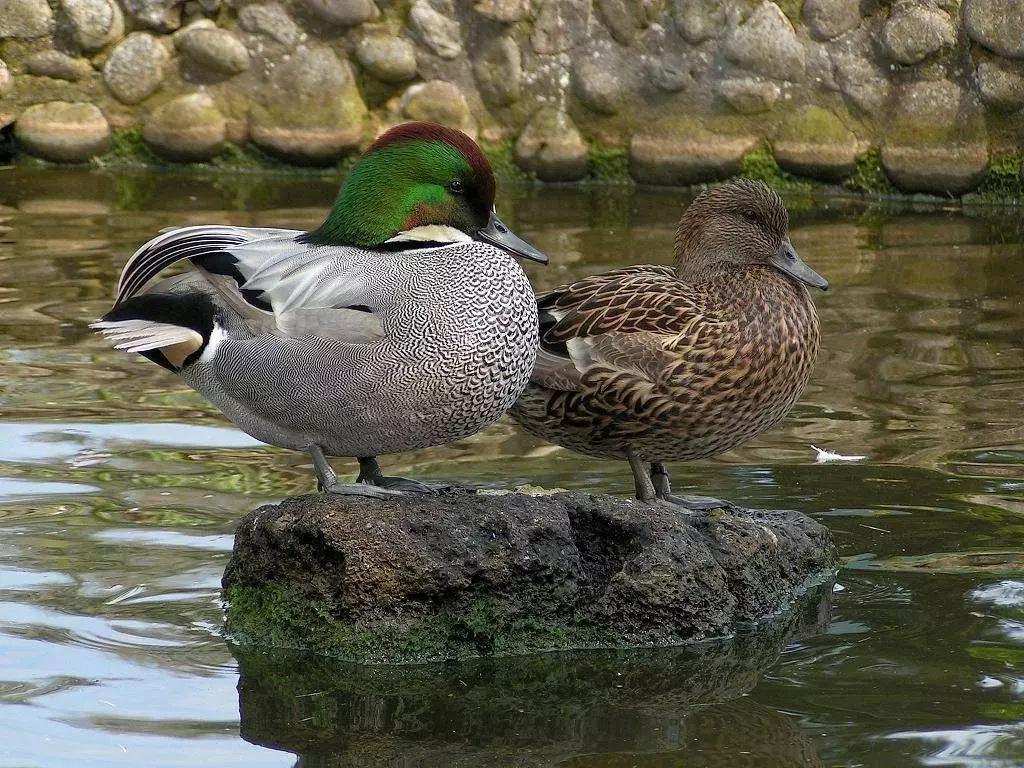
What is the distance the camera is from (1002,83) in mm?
9328

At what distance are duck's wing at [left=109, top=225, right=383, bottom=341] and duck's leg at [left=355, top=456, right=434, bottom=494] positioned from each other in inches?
18.7

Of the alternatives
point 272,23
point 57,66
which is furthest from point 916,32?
point 57,66

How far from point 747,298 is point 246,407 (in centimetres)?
150

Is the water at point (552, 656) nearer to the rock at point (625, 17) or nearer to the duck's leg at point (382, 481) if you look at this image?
the duck's leg at point (382, 481)

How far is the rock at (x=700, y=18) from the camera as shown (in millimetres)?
9695

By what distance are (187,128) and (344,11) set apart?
4.45ft

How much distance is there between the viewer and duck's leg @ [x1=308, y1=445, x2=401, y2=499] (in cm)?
395

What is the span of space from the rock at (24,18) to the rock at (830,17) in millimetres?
4904

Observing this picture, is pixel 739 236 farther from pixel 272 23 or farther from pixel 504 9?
pixel 272 23

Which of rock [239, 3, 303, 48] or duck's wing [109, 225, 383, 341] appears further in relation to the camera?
rock [239, 3, 303, 48]

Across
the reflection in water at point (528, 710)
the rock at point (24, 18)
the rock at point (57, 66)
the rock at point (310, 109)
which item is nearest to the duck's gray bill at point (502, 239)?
the reflection in water at point (528, 710)

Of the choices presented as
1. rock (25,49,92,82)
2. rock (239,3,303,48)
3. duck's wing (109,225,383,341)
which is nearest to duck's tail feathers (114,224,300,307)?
duck's wing (109,225,383,341)

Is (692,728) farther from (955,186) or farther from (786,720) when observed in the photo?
(955,186)

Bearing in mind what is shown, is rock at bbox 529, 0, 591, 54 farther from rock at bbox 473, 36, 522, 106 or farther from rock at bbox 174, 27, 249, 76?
rock at bbox 174, 27, 249, 76
